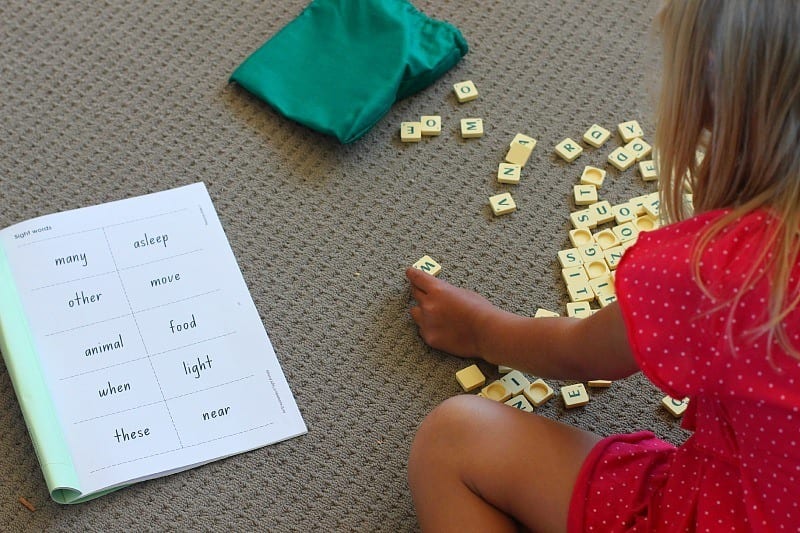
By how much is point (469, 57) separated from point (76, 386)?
0.72 metres

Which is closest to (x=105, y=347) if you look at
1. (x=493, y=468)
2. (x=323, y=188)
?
(x=323, y=188)

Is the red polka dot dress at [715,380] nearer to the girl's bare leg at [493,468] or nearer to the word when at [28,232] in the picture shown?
the girl's bare leg at [493,468]

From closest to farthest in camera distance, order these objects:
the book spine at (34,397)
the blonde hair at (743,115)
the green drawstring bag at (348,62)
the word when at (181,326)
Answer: the blonde hair at (743,115), the book spine at (34,397), the word when at (181,326), the green drawstring bag at (348,62)

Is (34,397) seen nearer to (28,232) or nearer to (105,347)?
(105,347)

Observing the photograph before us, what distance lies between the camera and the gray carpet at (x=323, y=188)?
99 cm

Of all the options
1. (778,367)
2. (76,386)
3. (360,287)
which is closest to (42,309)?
(76,386)

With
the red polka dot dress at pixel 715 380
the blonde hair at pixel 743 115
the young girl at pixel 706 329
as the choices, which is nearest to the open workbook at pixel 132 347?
the young girl at pixel 706 329

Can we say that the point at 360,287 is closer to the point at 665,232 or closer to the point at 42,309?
the point at 42,309

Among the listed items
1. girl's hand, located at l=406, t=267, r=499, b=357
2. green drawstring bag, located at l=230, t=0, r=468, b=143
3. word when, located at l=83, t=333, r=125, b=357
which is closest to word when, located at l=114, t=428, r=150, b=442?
word when, located at l=83, t=333, r=125, b=357

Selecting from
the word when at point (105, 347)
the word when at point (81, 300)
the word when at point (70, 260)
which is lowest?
the word when at point (105, 347)

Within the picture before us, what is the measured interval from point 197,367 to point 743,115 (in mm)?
652

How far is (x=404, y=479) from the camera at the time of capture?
1.00m

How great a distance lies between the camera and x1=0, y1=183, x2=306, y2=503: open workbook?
38.8 inches

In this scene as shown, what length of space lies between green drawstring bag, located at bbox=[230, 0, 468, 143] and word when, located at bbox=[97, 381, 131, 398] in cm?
43
